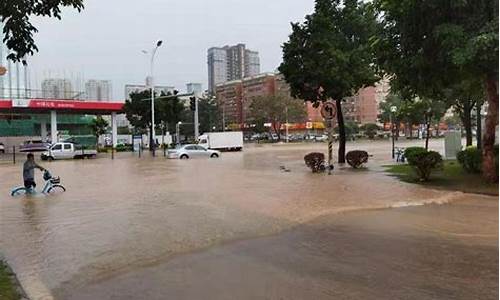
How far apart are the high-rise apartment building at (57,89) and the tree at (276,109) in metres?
37.6

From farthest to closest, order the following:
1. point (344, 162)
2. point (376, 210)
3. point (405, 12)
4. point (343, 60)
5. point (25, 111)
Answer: point (25, 111) → point (344, 162) → point (343, 60) → point (405, 12) → point (376, 210)

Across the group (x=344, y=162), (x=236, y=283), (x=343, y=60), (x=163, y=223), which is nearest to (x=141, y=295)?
(x=236, y=283)

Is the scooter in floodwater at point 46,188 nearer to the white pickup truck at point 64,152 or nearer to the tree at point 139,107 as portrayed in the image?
the white pickup truck at point 64,152

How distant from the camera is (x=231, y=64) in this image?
12419 centimetres

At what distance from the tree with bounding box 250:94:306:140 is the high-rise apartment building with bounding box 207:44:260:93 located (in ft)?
57.2

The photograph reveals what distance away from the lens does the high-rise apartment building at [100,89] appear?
3748 inches

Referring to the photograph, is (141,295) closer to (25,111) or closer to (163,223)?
(163,223)

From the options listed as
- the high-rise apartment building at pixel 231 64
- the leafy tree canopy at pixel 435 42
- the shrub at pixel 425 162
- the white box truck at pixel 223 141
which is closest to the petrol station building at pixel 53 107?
the white box truck at pixel 223 141

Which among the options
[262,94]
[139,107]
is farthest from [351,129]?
[139,107]

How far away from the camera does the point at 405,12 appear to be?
16.2 m

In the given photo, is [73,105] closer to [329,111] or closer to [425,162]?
[329,111]

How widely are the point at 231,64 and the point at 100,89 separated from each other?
116 feet

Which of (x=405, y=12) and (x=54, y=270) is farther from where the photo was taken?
(x=405, y=12)

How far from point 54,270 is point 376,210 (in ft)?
26.4
